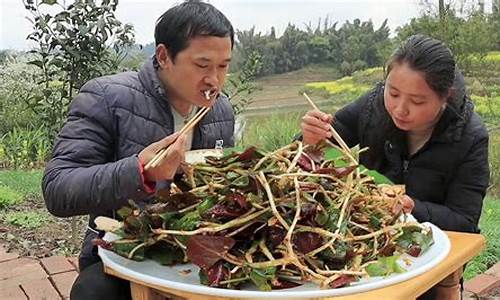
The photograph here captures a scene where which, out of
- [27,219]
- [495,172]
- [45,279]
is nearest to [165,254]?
[45,279]

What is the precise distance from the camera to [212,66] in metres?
1.57

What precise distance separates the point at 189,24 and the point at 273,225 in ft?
2.26

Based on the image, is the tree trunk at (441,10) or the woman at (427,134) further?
the tree trunk at (441,10)

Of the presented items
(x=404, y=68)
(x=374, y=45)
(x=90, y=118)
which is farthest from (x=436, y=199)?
(x=374, y=45)

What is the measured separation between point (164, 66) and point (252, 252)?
29.1 inches

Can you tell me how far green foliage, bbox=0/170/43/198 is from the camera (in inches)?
168

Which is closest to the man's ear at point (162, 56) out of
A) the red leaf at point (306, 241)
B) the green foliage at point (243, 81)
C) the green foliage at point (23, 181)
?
the red leaf at point (306, 241)

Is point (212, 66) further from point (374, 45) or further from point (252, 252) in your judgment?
point (374, 45)

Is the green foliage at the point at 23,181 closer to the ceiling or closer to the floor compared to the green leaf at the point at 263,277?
closer to the floor

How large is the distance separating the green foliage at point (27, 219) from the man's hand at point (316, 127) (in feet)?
8.05

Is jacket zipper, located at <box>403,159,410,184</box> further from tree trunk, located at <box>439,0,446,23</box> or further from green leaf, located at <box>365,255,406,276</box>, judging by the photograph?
tree trunk, located at <box>439,0,446,23</box>

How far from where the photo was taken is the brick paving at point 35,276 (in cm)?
263

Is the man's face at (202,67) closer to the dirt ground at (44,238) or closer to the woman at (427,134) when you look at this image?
the woman at (427,134)

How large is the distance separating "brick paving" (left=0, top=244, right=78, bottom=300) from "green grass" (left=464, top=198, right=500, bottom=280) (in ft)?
5.46
